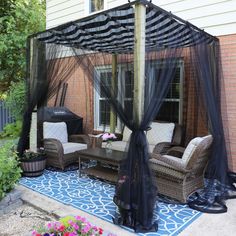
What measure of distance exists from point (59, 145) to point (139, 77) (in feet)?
9.30

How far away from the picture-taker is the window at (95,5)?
6.90 m

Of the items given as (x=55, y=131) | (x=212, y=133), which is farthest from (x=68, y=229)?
(x=55, y=131)

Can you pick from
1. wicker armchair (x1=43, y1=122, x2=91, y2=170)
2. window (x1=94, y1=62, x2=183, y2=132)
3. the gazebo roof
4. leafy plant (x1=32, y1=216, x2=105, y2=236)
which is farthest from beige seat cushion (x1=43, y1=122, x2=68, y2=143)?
leafy plant (x1=32, y1=216, x2=105, y2=236)

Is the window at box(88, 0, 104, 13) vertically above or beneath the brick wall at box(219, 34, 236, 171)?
above

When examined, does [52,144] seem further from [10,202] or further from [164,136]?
[164,136]

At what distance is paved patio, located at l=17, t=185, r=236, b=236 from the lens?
297cm

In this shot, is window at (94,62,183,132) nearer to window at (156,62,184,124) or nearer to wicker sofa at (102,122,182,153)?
window at (156,62,184,124)

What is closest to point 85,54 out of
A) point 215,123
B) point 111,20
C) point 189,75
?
point 111,20

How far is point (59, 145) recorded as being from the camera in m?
5.21

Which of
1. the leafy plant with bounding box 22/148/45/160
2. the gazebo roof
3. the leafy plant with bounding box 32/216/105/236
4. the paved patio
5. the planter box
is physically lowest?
the paved patio

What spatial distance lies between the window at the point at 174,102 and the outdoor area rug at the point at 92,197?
204cm

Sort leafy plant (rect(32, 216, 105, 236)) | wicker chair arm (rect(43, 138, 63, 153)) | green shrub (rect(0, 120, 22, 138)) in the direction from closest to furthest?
leafy plant (rect(32, 216, 105, 236)) → wicker chair arm (rect(43, 138, 63, 153)) → green shrub (rect(0, 120, 22, 138))

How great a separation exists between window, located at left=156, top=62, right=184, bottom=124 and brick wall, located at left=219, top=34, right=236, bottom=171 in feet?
2.77

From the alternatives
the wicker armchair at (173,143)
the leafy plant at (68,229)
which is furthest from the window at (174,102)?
the leafy plant at (68,229)
